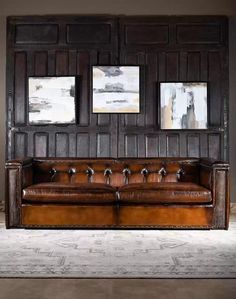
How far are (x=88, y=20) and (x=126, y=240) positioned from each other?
317 centimetres

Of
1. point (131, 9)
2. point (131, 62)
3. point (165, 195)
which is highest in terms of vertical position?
point (131, 9)

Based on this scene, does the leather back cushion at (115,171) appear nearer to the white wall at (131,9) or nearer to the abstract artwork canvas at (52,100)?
the abstract artwork canvas at (52,100)

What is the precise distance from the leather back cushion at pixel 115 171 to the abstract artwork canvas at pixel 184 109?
27.2 inches

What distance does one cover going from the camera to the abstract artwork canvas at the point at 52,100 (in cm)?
593

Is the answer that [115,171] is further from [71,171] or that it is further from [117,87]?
[117,87]

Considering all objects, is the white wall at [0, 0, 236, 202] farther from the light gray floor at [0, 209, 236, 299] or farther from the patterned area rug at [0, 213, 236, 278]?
the light gray floor at [0, 209, 236, 299]

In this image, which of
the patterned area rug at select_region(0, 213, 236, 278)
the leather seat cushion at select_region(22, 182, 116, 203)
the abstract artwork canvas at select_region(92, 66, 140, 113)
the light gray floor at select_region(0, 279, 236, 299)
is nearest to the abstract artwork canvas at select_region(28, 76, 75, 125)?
the abstract artwork canvas at select_region(92, 66, 140, 113)

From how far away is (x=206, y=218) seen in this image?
472 centimetres

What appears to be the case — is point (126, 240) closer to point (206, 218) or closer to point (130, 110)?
point (206, 218)

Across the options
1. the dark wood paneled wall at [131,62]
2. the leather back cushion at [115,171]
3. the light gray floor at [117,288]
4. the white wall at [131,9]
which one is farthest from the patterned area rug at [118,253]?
the white wall at [131,9]

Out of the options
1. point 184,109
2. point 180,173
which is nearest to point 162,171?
point 180,173

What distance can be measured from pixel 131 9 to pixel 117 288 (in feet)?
14.1

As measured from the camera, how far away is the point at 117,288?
8.87 ft

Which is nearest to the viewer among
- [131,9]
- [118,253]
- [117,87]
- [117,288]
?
[117,288]
